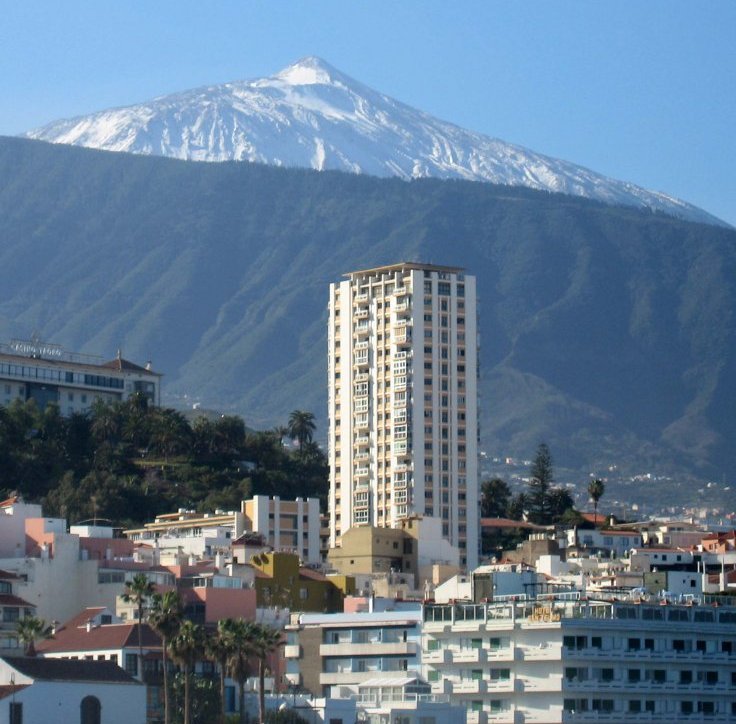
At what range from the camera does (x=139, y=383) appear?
19312 centimetres

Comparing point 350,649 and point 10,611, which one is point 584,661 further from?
point 10,611

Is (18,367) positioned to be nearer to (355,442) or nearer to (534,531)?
(355,442)

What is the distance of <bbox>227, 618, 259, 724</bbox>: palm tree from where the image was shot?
81.8 metres

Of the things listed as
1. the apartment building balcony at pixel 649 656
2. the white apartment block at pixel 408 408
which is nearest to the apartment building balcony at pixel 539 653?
the apartment building balcony at pixel 649 656

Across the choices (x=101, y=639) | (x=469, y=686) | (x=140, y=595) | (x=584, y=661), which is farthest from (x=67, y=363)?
(x=584, y=661)

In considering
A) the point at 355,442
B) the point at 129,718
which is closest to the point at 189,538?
the point at 355,442

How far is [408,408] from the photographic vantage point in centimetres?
16550

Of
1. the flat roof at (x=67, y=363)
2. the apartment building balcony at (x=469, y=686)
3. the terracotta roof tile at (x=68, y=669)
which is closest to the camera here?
the terracotta roof tile at (x=68, y=669)

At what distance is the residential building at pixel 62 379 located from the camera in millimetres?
Result: 180000

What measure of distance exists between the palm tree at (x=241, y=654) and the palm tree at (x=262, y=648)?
11.1 inches

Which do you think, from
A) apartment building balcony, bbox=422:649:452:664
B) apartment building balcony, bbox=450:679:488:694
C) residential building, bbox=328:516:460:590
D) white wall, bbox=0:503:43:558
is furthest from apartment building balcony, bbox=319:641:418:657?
residential building, bbox=328:516:460:590

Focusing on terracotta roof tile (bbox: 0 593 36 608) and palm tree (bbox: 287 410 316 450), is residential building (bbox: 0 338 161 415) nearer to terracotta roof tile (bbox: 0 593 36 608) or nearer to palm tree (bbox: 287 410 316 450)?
palm tree (bbox: 287 410 316 450)

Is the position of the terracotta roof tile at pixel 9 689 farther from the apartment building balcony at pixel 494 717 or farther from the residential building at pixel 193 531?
the residential building at pixel 193 531

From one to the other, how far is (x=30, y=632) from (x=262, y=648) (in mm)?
11613
